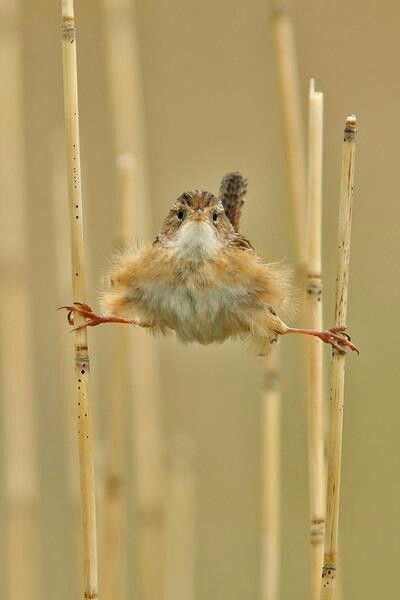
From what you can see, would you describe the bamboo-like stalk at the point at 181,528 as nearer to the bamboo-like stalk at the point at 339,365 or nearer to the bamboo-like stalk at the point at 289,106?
the bamboo-like stalk at the point at 289,106

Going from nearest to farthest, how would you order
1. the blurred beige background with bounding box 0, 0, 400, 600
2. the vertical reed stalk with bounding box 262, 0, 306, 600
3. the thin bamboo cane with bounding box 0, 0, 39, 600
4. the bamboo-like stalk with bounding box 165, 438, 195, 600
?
the vertical reed stalk with bounding box 262, 0, 306, 600 → the thin bamboo cane with bounding box 0, 0, 39, 600 → the bamboo-like stalk with bounding box 165, 438, 195, 600 → the blurred beige background with bounding box 0, 0, 400, 600

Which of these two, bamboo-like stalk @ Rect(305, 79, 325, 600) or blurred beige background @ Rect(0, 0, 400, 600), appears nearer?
bamboo-like stalk @ Rect(305, 79, 325, 600)

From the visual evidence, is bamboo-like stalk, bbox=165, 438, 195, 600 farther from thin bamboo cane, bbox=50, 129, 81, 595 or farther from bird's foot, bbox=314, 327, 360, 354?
bird's foot, bbox=314, 327, 360, 354

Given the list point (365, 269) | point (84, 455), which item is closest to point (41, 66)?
point (365, 269)

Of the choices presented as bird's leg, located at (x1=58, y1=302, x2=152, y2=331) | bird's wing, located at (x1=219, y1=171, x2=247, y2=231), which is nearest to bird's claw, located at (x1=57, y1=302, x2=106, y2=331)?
bird's leg, located at (x1=58, y1=302, x2=152, y2=331)

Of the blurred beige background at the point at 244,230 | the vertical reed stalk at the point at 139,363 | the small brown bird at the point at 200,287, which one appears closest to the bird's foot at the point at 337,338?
the small brown bird at the point at 200,287
